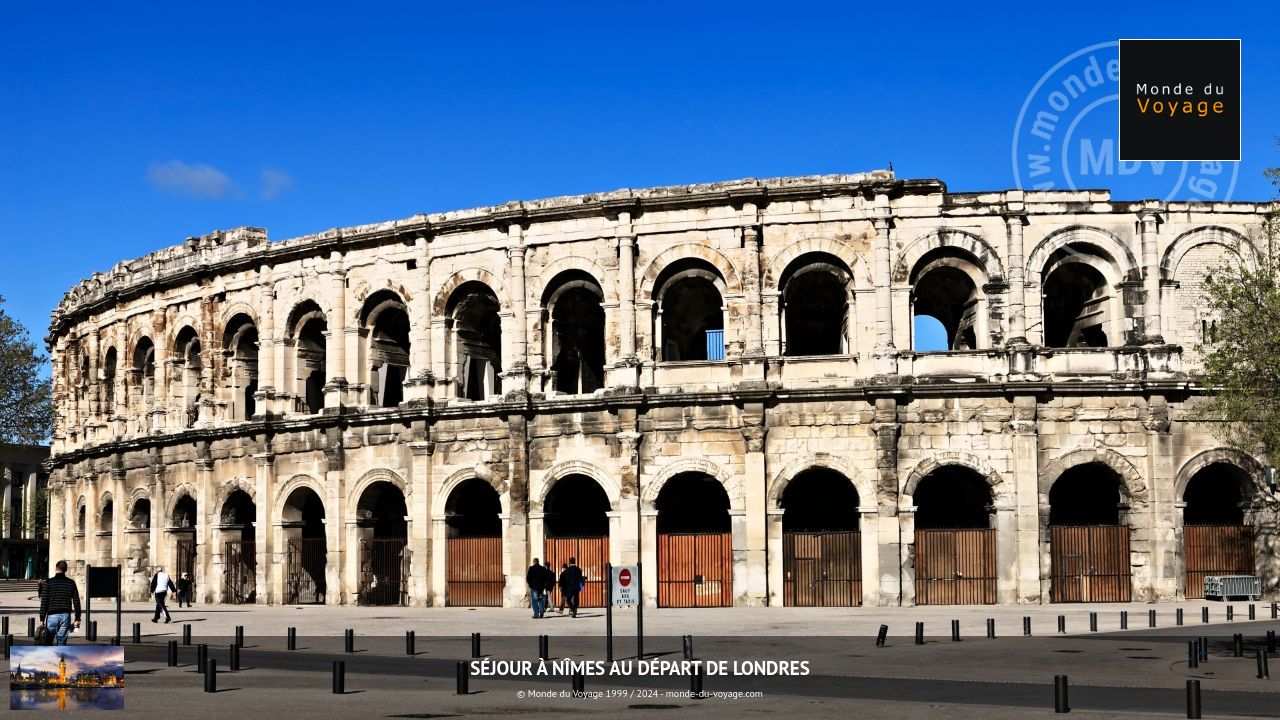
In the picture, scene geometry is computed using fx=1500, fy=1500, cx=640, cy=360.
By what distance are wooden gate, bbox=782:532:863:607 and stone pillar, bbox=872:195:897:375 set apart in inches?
155

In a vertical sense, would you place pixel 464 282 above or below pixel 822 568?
above

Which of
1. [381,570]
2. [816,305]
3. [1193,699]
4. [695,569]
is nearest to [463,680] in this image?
[1193,699]

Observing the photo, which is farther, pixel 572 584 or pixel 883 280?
pixel 883 280

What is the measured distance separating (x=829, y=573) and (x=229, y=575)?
16.9 metres

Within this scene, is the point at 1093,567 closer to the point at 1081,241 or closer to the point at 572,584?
the point at 1081,241

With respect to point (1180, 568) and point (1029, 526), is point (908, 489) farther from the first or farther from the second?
point (1180, 568)

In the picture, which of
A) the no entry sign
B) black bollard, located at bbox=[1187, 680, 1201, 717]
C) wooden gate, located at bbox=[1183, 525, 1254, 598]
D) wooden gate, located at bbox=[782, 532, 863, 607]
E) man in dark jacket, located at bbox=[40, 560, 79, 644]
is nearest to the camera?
black bollard, located at bbox=[1187, 680, 1201, 717]

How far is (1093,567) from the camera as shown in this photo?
3297 cm

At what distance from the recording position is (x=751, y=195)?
34062mm

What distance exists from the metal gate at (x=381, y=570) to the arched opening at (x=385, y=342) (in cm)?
365

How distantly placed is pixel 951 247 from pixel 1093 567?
7.72 metres

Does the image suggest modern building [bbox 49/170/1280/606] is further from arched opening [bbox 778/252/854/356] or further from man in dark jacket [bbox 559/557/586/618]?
man in dark jacket [bbox 559/557/586/618]

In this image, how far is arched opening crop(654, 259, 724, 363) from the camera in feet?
115

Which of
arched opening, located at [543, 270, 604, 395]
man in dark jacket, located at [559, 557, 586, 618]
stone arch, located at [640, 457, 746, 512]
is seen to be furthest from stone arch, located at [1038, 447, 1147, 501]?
arched opening, located at [543, 270, 604, 395]
